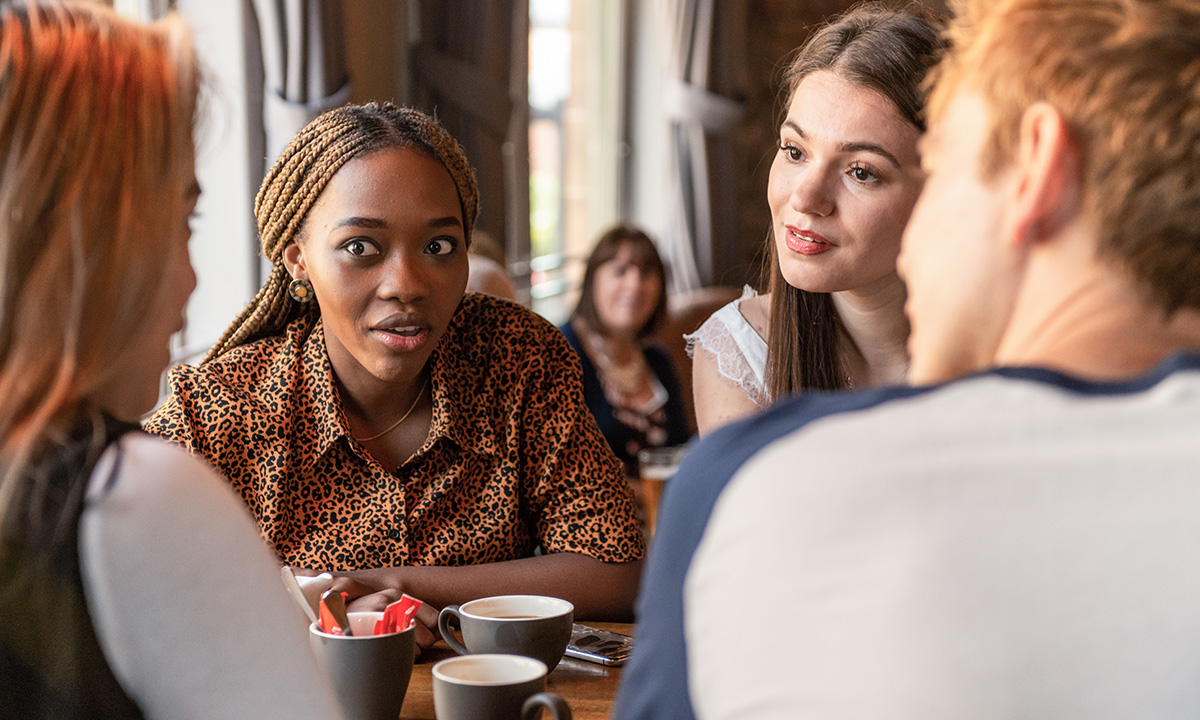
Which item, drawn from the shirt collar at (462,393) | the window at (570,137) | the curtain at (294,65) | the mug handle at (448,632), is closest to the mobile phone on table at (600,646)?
the mug handle at (448,632)

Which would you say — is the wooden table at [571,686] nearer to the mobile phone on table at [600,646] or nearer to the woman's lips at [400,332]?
the mobile phone on table at [600,646]

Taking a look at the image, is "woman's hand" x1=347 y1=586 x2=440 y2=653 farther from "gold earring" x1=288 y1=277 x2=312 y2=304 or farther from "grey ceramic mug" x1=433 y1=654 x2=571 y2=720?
"gold earring" x1=288 y1=277 x2=312 y2=304

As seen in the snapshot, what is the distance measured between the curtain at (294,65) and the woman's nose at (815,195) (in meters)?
1.55

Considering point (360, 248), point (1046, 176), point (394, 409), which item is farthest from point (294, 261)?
point (1046, 176)

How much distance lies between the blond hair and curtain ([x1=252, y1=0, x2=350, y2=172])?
81.2 inches

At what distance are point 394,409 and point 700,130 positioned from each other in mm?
4196

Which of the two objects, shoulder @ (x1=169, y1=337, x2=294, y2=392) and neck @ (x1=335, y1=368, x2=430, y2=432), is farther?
neck @ (x1=335, y1=368, x2=430, y2=432)

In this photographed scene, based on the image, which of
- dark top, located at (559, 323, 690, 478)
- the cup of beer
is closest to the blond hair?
the cup of beer

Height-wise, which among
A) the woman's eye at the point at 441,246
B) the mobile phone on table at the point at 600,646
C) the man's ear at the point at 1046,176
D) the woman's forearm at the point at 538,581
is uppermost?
the man's ear at the point at 1046,176

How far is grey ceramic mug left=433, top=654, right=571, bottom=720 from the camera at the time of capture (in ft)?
3.08

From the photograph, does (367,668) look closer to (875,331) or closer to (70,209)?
(70,209)

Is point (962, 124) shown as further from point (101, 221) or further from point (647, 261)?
point (647, 261)

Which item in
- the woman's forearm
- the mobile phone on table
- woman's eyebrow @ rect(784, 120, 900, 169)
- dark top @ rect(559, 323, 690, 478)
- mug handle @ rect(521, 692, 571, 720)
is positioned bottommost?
dark top @ rect(559, 323, 690, 478)

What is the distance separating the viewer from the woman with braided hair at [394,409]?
151cm
